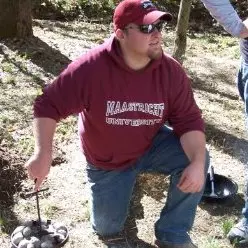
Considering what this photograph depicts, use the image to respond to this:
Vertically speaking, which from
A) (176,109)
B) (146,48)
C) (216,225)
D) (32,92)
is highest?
(146,48)

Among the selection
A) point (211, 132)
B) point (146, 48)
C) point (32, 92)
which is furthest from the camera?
point (32, 92)

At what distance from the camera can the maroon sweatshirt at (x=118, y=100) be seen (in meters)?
2.97

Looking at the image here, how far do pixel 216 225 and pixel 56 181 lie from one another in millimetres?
1264

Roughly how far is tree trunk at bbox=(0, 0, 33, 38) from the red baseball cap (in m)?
4.44

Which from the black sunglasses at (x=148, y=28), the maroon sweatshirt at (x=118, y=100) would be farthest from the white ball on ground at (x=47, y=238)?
the black sunglasses at (x=148, y=28)

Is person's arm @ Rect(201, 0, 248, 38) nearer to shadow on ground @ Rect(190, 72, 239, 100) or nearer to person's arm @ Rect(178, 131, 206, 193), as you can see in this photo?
person's arm @ Rect(178, 131, 206, 193)

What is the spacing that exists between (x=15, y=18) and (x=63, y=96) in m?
4.52

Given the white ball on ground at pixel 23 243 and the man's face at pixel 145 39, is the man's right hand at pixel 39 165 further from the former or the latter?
the man's face at pixel 145 39

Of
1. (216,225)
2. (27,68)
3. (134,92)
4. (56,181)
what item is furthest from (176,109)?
(27,68)

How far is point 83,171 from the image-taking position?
4.25 m

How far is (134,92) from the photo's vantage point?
3068mm

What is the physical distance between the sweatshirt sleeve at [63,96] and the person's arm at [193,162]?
672mm

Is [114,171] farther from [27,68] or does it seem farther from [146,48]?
[27,68]

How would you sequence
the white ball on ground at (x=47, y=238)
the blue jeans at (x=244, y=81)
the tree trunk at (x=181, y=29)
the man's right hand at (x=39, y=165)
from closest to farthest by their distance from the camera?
the man's right hand at (x=39, y=165)
the white ball on ground at (x=47, y=238)
the blue jeans at (x=244, y=81)
the tree trunk at (x=181, y=29)
